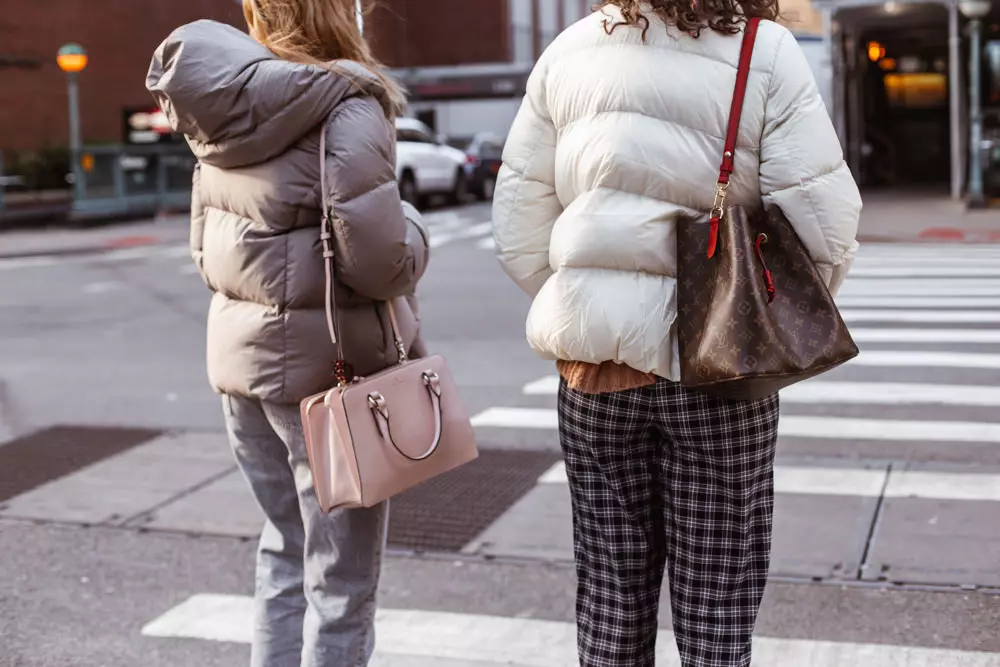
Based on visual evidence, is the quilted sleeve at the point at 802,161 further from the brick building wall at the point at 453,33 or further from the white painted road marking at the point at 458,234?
the brick building wall at the point at 453,33

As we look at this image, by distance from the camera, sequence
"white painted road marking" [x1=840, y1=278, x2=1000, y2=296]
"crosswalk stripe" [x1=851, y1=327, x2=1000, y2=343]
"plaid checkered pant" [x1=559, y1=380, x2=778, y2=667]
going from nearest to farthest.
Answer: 1. "plaid checkered pant" [x1=559, y1=380, x2=778, y2=667]
2. "crosswalk stripe" [x1=851, y1=327, x2=1000, y2=343]
3. "white painted road marking" [x1=840, y1=278, x2=1000, y2=296]

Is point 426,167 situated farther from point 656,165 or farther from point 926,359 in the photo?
point 656,165

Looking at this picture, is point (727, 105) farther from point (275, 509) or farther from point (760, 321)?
point (275, 509)

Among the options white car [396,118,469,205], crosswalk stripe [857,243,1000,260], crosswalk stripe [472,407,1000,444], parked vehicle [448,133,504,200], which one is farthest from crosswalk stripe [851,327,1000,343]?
parked vehicle [448,133,504,200]

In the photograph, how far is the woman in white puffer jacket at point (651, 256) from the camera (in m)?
2.50

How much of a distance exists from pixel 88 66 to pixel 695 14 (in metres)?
34.0

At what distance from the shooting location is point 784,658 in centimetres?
392

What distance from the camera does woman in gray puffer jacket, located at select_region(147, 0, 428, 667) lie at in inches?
112

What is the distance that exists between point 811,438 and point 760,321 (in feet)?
14.6

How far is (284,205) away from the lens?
9.64ft

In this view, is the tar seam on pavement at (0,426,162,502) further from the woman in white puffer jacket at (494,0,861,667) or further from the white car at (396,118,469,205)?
the white car at (396,118,469,205)

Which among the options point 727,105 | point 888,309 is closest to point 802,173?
point 727,105

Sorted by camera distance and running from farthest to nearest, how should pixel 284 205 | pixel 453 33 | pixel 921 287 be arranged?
1. pixel 453 33
2. pixel 921 287
3. pixel 284 205

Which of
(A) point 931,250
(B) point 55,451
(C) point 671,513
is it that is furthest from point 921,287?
(C) point 671,513
